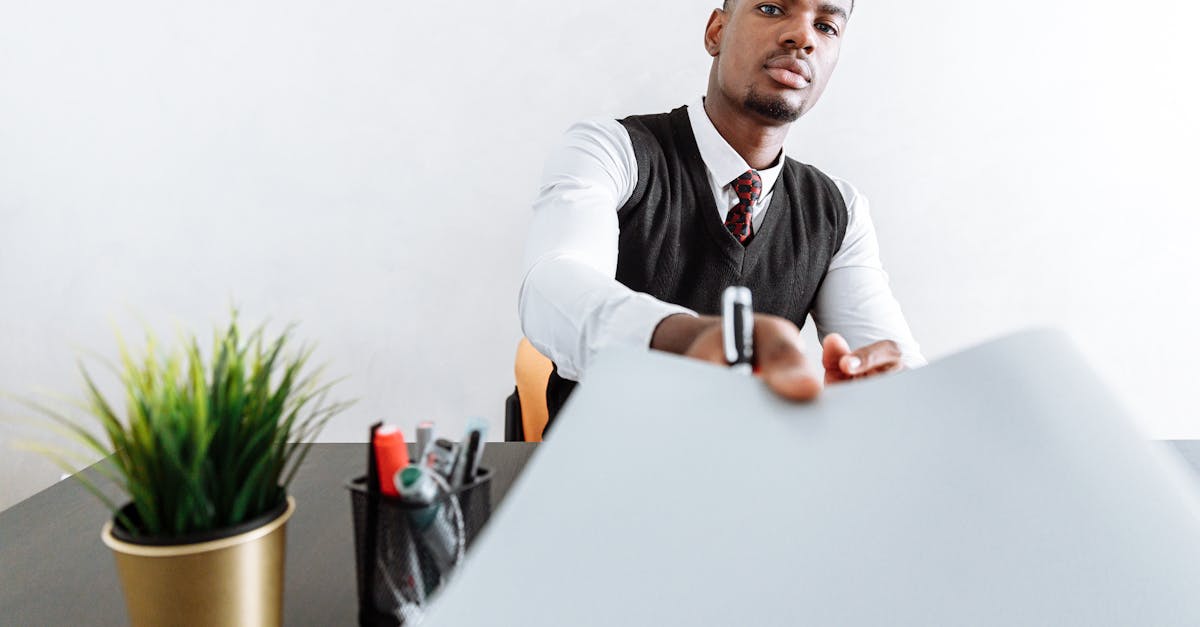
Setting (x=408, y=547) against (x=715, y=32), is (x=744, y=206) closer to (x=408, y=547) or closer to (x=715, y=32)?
(x=715, y=32)

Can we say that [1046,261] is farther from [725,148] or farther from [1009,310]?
[725,148]

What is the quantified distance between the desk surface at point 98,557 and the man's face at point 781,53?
753mm

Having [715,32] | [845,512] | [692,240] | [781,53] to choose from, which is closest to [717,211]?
[692,240]

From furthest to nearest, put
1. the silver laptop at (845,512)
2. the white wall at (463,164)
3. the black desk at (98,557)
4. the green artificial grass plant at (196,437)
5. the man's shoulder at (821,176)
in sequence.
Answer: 1. the white wall at (463,164)
2. the man's shoulder at (821,176)
3. the black desk at (98,557)
4. the green artificial grass plant at (196,437)
5. the silver laptop at (845,512)

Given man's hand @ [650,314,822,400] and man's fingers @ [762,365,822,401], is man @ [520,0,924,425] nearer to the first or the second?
man's hand @ [650,314,822,400]

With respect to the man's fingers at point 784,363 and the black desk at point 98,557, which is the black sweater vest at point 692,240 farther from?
the man's fingers at point 784,363

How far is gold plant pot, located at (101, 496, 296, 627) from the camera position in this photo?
0.35m

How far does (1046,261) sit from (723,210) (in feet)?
2.80

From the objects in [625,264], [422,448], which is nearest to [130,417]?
[422,448]

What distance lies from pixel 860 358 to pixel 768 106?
2.47ft

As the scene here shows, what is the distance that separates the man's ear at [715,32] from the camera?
4.67 feet

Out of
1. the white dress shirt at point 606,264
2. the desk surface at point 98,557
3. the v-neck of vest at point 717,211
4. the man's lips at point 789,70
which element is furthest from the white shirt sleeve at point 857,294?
the desk surface at point 98,557

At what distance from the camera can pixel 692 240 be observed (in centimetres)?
125

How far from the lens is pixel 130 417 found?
36 cm
